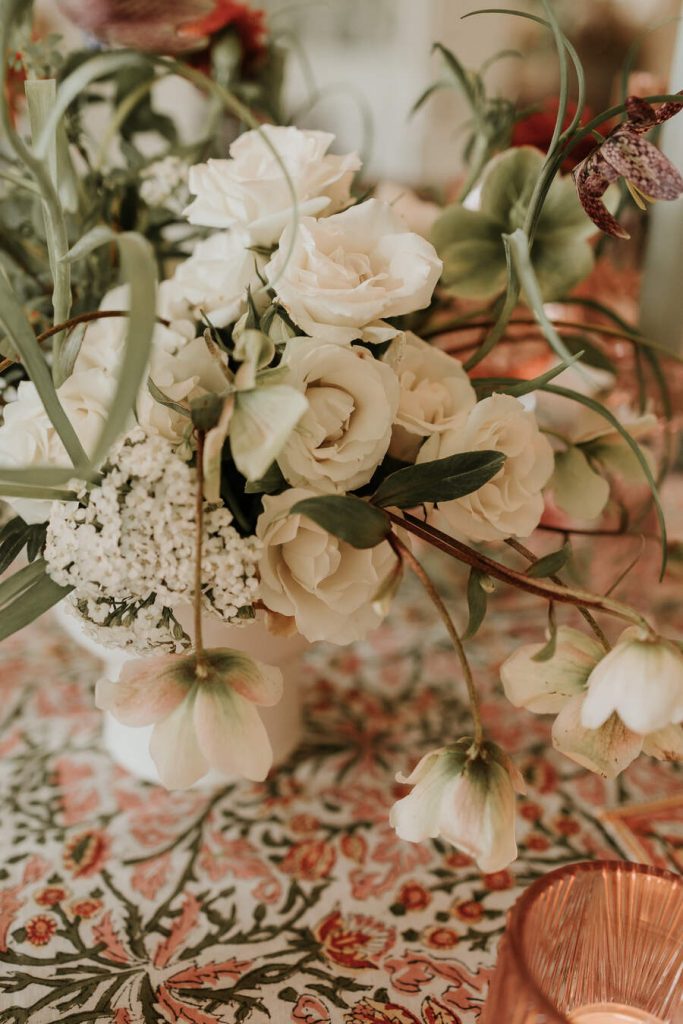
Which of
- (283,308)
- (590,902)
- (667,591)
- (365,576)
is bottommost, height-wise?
(667,591)

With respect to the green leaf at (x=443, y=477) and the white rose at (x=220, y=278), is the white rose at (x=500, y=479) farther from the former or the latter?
the white rose at (x=220, y=278)

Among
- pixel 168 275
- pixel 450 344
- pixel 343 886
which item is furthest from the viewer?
pixel 450 344

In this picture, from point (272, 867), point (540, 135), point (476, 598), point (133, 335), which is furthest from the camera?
Result: point (540, 135)

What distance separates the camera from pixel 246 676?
14.8 inches

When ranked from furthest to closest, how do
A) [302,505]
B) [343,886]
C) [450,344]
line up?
[450,344]
[343,886]
[302,505]

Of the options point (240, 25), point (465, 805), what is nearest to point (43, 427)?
point (465, 805)

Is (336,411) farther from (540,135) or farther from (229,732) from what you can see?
(540,135)

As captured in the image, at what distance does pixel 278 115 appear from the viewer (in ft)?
2.36

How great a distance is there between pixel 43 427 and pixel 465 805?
10.3 inches

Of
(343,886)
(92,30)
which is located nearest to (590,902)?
(343,886)

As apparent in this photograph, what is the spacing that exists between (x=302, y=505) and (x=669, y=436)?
42 centimetres

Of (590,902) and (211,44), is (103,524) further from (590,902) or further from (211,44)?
(211,44)

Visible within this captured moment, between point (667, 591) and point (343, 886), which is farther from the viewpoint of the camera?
point (667, 591)

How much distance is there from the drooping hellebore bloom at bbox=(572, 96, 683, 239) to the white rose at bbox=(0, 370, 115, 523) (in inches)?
9.9
